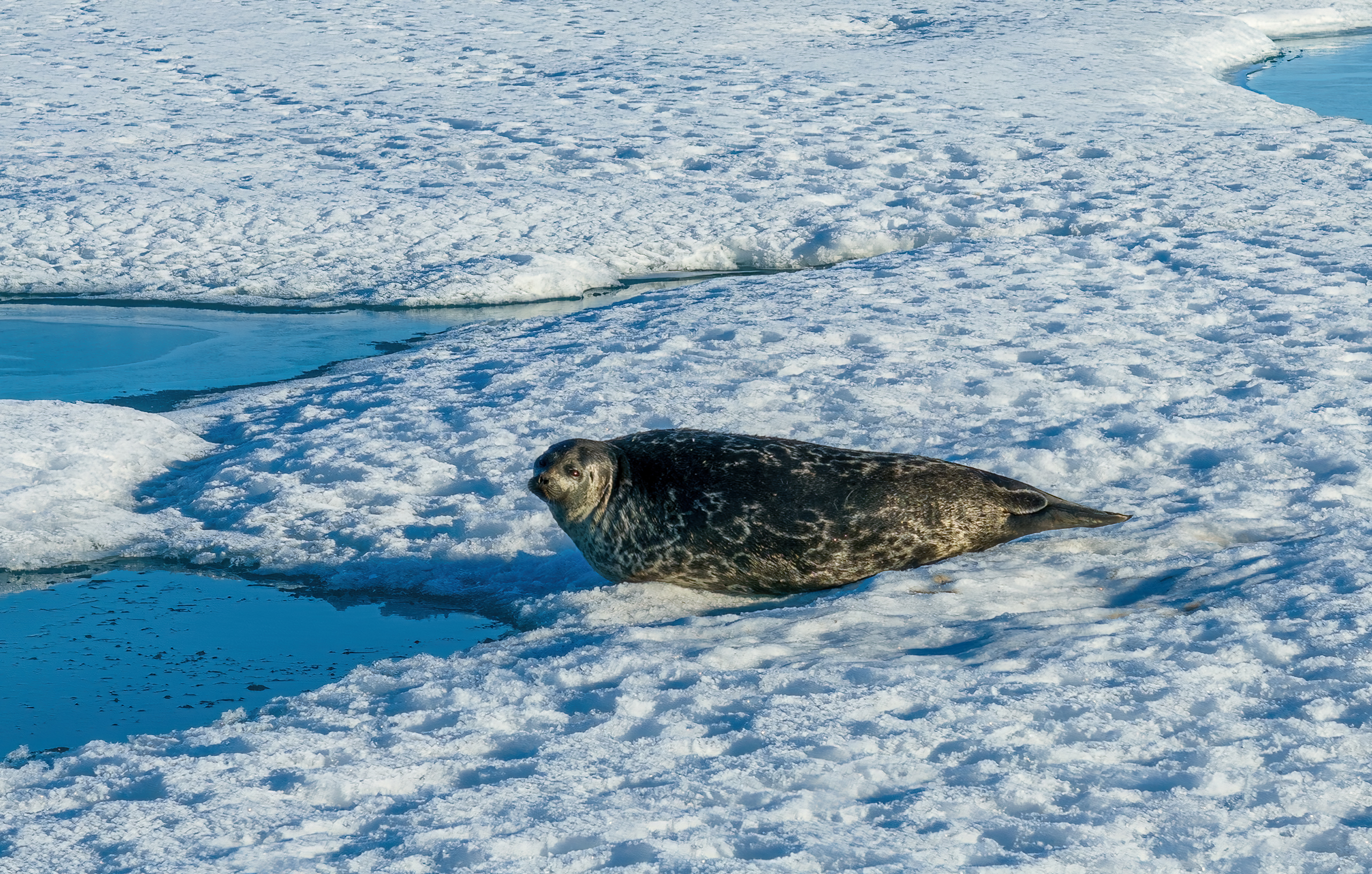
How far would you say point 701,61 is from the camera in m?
14.8

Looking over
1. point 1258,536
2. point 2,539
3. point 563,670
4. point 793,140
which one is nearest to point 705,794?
point 563,670

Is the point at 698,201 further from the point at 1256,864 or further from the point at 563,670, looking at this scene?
the point at 1256,864

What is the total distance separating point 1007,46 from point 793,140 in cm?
479

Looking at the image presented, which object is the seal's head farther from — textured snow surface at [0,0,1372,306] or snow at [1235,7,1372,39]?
snow at [1235,7,1372,39]

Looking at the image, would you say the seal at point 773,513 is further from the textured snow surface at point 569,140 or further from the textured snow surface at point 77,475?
the textured snow surface at point 569,140

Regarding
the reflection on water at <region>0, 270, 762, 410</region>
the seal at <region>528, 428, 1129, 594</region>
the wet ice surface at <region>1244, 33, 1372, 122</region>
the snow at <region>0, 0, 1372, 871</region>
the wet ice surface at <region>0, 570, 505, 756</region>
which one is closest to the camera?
the snow at <region>0, 0, 1372, 871</region>

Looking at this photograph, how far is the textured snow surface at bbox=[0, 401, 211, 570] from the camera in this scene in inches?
199

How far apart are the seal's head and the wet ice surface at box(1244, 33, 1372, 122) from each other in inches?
412

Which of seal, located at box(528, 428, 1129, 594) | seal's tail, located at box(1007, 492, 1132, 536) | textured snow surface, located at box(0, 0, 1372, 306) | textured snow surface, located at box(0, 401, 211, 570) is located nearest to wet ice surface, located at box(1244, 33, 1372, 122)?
textured snow surface, located at box(0, 0, 1372, 306)

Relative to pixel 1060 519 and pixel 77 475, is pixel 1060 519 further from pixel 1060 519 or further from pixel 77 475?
pixel 77 475

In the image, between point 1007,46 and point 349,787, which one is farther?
point 1007,46

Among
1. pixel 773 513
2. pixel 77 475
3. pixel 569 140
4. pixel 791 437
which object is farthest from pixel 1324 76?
pixel 77 475

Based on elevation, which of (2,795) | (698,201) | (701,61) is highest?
(701,61)

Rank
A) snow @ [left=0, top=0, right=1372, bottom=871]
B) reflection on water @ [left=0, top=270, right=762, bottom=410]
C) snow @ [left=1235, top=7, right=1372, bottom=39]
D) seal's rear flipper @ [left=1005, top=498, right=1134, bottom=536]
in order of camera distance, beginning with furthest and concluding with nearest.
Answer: snow @ [left=1235, top=7, right=1372, bottom=39] < reflection on water @ [left=0, top=270, right=762, bottom=410] < seal's rear flipper @ [left=1005, top=498, right=1134, bottom=536] < snow @ [left=0, top=0, right=1372, bottom=871]
